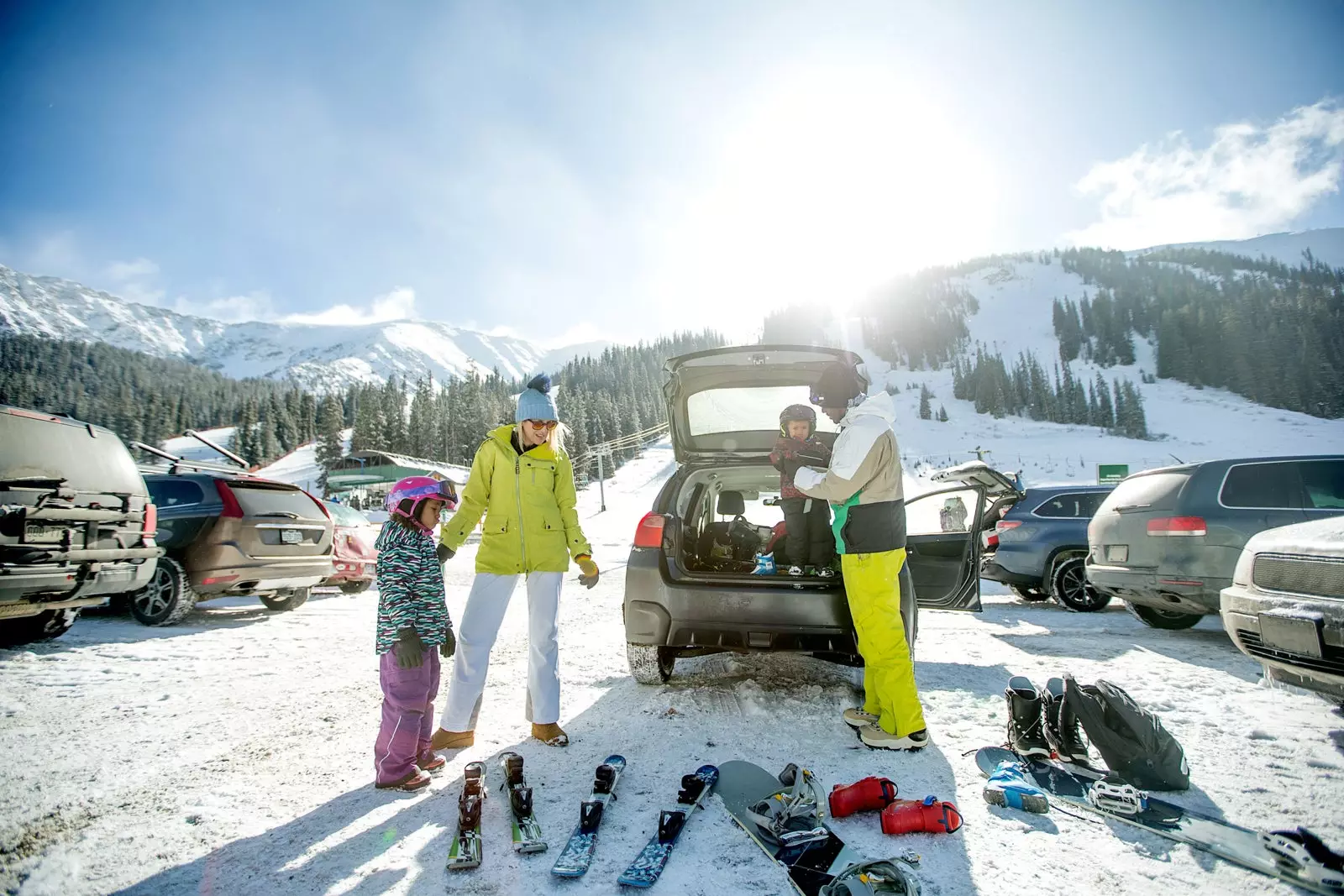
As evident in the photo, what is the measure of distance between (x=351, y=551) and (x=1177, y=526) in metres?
9.88

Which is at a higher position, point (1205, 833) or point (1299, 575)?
point (1299, 575)

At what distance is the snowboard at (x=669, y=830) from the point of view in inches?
78.2

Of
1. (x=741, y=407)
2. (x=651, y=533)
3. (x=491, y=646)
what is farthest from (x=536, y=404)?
(x=741, y=407)

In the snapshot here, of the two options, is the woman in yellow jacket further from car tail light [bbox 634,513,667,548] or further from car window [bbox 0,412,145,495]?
car window [bbox 0,412,145,495]

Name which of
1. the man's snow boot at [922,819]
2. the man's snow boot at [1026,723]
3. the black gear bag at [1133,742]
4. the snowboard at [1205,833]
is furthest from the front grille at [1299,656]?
the man's snow boot at [922,819]

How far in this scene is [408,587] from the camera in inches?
113

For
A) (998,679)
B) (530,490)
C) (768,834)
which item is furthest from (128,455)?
(998,679)

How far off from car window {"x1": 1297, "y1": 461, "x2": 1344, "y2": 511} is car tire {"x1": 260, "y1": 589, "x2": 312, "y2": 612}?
35.2 ft

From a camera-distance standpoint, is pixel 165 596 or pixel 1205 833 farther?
pixel 165 596

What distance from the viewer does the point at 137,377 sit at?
139750mm

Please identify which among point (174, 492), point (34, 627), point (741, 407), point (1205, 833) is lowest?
point (1205, 833)

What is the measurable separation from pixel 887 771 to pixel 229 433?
122388mm

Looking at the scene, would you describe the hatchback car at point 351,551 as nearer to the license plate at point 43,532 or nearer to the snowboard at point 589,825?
the license plate at point 43,532

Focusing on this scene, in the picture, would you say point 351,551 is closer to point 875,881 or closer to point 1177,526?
point 875,881
